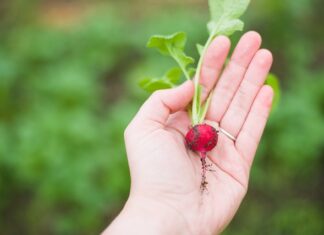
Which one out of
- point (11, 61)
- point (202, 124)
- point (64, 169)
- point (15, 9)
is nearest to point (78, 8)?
point (15, 9)

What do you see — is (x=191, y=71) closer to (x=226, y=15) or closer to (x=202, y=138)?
(x=226, y=15)

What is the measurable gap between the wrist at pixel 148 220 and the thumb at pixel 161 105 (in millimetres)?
393

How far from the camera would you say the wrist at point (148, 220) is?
200cm

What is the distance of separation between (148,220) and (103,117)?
244 cm

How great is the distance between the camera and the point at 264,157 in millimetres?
3709

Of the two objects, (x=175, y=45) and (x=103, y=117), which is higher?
(x=175, y=45)

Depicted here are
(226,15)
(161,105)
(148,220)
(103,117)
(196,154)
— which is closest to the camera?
(148,220)

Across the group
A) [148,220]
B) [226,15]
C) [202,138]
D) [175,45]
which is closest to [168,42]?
[175,45]

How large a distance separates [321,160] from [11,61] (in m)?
3.00

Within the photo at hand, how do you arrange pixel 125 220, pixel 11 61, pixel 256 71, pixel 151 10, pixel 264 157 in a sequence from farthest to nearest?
1. pixel 151 10
2. pixel 11 61
3. pixel 264 157
4. pixel 256 71
5. pixel 125 220

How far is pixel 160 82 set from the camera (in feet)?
8.30

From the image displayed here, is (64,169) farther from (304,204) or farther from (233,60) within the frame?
(304,204)

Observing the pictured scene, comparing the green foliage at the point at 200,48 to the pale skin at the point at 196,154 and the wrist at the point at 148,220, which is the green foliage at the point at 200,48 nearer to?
the pale skin at the point at 196,154

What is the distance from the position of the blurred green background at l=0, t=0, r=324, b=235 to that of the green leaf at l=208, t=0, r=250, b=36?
125cm
